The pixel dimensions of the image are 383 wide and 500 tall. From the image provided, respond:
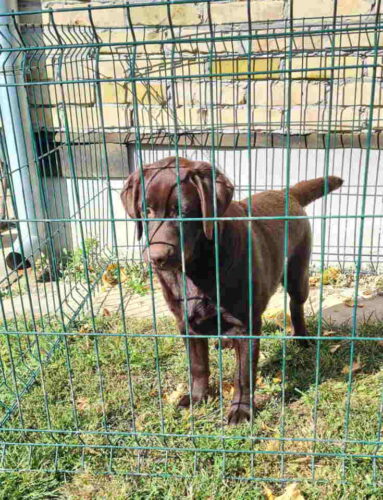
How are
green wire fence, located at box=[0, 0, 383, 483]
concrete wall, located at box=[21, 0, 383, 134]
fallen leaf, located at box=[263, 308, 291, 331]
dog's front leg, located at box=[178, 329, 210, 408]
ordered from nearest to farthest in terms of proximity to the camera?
green wire fence, located at box=[0, 0, 383, 483] → dog's front leg, located at box=[178, 329, 210, 408] → fallen leaf, located at box=[263, 308, 291, 331] → concrete wall, located at box=[21, 0, 383, 134]

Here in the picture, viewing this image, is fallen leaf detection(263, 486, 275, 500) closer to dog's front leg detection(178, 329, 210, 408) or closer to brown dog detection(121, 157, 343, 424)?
brown dog detection(121, 157, 343, 424)

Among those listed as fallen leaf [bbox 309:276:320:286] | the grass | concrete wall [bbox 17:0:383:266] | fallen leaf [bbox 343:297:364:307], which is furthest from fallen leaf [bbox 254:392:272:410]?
concrete wall [bbox 17:0:383:266]

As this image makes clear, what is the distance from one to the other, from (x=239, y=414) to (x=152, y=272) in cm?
102

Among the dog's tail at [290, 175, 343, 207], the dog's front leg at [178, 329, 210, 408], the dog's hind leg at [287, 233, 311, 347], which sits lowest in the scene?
the dog's front leg at [178, 329, 210, 408]

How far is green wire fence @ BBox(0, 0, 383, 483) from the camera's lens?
91.0 inches

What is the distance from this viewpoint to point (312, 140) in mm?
4285

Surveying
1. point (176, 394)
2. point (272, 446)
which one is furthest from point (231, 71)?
point (272, 446)

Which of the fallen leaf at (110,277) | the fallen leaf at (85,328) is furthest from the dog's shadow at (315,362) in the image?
the fallen leaf at (110,277)

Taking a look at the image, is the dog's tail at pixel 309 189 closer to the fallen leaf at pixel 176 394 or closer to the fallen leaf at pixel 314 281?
the fallen leaf at pixel 314 281

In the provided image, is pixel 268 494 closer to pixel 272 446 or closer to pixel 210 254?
pixel 272 446

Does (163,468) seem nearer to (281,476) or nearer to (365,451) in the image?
(281,476)

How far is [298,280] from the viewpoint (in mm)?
3172

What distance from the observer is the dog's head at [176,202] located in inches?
82.3

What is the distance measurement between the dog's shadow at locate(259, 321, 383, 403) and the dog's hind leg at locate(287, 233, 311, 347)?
148 millimetres
